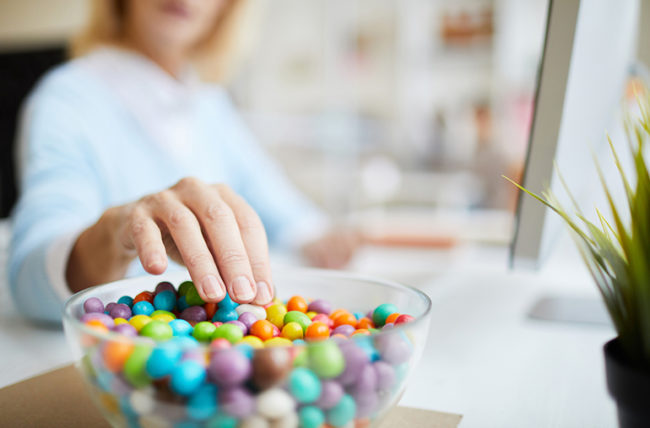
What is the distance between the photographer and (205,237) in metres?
0.46

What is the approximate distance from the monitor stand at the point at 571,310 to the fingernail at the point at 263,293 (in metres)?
0.48

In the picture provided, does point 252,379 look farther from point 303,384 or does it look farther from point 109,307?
point 109,307

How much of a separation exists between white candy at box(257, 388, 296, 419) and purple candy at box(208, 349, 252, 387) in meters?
0.02

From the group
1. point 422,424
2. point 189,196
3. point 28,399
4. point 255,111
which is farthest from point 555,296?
point 255,111

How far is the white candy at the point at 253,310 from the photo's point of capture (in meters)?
0.43

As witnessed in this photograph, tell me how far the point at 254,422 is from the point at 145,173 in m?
1.05

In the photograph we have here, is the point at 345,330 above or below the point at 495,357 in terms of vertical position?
above

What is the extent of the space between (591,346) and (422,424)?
0.33 m

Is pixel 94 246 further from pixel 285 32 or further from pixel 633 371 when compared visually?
pixel 285 32

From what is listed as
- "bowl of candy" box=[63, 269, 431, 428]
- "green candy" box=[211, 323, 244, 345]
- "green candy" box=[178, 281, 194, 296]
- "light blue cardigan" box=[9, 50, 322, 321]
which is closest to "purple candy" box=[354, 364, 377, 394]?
"bowl of candy" box=[63, 269, 431, 428]

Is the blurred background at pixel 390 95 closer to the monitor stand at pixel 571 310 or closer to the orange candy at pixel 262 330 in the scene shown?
the monitor stand at pixel 571 310

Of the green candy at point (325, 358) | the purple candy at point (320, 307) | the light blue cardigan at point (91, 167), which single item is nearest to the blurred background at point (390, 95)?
the light blue cardigan at point (91, 167)

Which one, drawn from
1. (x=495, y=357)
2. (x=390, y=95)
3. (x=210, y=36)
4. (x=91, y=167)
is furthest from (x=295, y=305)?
(x=390, y=95)

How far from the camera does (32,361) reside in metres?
0.54
